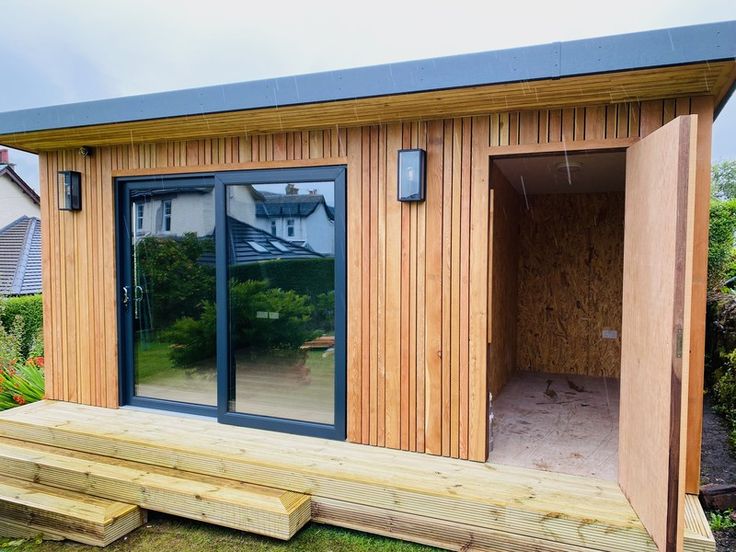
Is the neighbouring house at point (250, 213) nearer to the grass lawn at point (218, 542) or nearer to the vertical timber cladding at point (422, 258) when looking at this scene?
the vertical timber cladding at point (422, 258)

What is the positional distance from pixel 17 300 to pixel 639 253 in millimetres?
10402

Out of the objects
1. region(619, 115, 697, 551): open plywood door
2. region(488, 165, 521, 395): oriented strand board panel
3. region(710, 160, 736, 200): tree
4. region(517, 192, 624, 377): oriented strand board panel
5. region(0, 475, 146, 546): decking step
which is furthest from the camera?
region(710, 160, 736, 200): tree

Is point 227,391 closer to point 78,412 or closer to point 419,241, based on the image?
point 78,412

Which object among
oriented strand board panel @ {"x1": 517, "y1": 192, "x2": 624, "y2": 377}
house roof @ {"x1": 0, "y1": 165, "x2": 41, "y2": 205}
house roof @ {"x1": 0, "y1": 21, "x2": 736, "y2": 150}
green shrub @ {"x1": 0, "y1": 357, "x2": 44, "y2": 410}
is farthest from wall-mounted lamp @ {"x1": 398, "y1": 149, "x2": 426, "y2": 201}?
house roof @ {"x1": 0, "y1": 165, "x2": 41, "y2": 205}

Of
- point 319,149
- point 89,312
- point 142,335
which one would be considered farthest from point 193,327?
point 319,149

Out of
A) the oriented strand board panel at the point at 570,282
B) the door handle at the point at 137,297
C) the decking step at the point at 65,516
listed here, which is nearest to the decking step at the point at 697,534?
the decking step at the point at 65,516

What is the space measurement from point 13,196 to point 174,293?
1925 cm

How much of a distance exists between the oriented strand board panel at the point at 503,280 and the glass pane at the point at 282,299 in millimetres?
1530

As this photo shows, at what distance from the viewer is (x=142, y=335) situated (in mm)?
4473

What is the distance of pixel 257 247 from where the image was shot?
154 inches

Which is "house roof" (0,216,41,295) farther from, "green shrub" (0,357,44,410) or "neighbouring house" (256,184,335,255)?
"neighbouring house" (256,184,335,255)

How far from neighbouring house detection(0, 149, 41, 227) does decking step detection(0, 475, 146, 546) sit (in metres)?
19.2

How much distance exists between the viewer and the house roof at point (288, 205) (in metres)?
3.76

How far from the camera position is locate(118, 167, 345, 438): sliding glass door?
378 cm
